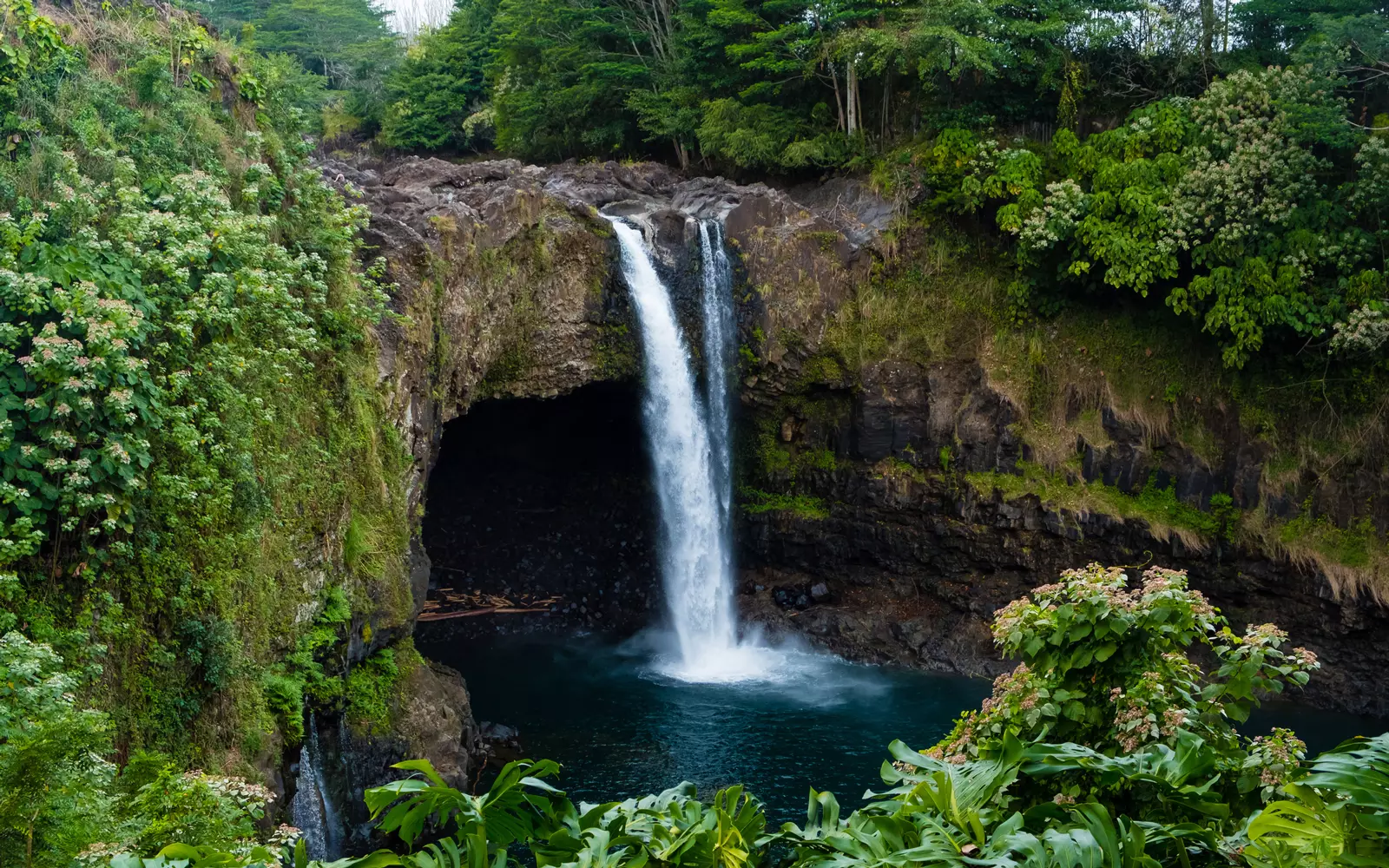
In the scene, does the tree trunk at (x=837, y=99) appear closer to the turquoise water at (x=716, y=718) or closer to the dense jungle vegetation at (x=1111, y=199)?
the dense jungle vegetation at (x=1111, y=199)

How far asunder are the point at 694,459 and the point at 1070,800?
50.6 feet

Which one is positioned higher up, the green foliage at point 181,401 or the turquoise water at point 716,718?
the green foliage at point 181,401

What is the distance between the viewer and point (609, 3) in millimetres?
23891

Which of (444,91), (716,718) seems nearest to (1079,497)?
(716,718)

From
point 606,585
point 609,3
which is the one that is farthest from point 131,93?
point 609,3

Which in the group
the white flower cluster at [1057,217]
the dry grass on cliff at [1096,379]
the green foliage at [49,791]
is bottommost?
the green foliage at [49,791]

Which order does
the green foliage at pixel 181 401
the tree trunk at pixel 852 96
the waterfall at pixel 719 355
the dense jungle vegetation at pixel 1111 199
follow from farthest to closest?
the tree trunk at pixel 852 96 < the waterfall at pixel 719 355 < the dense jungle vegetation at pixel 1111 199 < the green foliage at pixel 181 401

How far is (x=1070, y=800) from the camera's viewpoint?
333cm

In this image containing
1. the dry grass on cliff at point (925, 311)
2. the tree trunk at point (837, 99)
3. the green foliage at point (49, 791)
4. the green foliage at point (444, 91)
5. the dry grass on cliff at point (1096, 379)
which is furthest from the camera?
the green foliage at point (444, 91)

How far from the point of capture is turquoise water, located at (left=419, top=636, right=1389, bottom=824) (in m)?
13.4

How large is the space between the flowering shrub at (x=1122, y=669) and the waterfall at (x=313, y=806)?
7.60 metres

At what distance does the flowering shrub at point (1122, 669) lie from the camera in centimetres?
373

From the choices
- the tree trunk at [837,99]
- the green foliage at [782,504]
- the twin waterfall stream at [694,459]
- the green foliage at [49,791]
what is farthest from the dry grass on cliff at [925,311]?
the green foliage at [49,791]

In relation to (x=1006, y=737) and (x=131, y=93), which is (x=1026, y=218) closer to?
(x=131, y=93)
